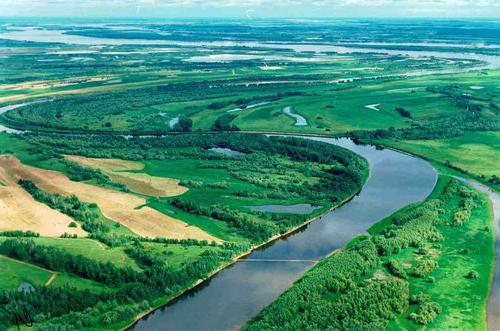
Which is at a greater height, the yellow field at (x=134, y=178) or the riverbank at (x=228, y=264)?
the yellow field at (x=134, y=178)

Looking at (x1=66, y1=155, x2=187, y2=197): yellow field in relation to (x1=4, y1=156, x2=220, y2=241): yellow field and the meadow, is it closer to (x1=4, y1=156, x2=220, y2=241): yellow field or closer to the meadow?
the meadow

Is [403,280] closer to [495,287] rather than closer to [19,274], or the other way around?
[495,287]

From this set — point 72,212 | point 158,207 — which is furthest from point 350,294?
point 72,212

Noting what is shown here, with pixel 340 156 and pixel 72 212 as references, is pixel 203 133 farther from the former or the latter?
pixel 72 212

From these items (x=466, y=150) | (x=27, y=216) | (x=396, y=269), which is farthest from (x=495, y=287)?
(x=466, y=150)

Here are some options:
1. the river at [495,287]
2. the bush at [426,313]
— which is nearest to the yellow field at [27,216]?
the bush at [426,313]

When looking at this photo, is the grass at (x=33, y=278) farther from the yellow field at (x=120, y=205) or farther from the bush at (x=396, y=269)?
the bush at (x=396, y=269)
